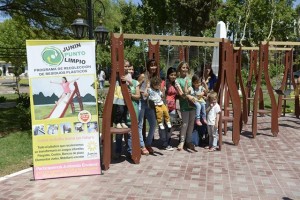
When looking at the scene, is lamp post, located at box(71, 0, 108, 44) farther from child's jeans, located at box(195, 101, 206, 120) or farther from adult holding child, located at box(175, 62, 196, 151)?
child's jeans, located at box(195, 101, 206, 120)

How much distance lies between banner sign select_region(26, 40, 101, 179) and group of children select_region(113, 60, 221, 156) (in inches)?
30.5

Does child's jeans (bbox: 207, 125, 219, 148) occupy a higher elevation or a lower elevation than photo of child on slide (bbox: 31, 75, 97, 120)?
lower

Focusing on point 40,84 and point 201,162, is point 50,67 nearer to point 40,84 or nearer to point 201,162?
point 40,84

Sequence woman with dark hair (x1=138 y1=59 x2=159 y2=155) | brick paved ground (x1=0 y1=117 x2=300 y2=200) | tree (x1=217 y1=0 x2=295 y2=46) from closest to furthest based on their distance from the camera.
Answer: brick paved ground (x1=0 y1=117 x2=300 y2=200) < woman with dark hair (x1=138 y1=59 x2=159 y2=155) < tree (x1=217 y1=0 x2=295 y2=46)

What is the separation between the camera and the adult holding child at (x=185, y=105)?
6.24 meters

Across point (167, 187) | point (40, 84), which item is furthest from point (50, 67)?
point (167, 187)

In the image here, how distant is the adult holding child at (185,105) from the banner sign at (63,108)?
1.89 m

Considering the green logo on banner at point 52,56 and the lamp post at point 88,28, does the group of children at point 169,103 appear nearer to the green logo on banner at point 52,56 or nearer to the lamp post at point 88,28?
the green logo on banner at point 52,56

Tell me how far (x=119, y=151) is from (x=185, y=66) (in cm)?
205

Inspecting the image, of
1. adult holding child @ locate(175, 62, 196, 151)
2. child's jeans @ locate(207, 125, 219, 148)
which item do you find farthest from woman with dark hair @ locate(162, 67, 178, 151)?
child's jeans @ locate(207, 125, 219, 148)

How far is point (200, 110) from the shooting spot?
686 centimetres

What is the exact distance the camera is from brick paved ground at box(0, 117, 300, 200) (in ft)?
14.4

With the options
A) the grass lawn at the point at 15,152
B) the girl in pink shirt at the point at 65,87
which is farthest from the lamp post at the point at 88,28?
the girl in pink shirt at the point at 65,87

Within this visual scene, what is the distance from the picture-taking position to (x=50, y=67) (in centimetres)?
488
